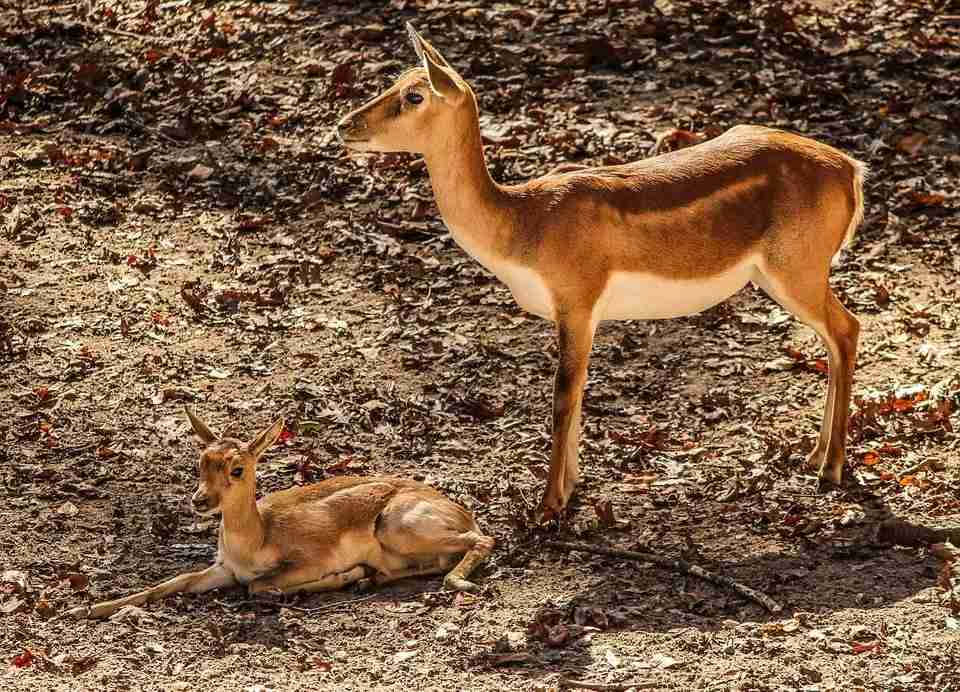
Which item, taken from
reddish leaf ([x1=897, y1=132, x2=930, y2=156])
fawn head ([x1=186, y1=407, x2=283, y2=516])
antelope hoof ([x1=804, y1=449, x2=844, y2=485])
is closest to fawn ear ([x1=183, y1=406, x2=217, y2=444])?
fawn head ([x1=186, y1=407, x2=283, y2=516])

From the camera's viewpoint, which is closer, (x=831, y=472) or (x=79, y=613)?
(x=79, y=613)

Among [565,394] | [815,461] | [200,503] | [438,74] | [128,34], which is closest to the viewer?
[200,503]

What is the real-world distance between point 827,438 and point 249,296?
446cm

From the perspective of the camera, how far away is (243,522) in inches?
300

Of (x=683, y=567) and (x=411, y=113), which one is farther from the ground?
(x=411, y=113)

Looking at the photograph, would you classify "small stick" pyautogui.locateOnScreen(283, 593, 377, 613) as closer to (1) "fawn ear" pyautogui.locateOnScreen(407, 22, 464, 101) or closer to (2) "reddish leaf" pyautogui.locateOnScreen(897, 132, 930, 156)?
(1) "fawn ear" pyautogui.locateOnScreen(407, 22, 464, 101)

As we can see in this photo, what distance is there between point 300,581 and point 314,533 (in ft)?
0.83

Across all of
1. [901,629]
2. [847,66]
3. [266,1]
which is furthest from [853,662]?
[266,1]

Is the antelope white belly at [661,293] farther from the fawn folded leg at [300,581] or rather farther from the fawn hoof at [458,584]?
the fawn folded leg at [300,581]

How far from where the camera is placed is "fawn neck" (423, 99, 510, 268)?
26.8ft

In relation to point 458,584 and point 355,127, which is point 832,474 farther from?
point 355,127

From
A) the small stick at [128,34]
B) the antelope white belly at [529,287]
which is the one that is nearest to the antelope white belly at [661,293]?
the antelope white belly at [529,287]

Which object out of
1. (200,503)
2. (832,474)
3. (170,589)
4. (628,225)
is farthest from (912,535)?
(170,589)

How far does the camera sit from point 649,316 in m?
8.58
